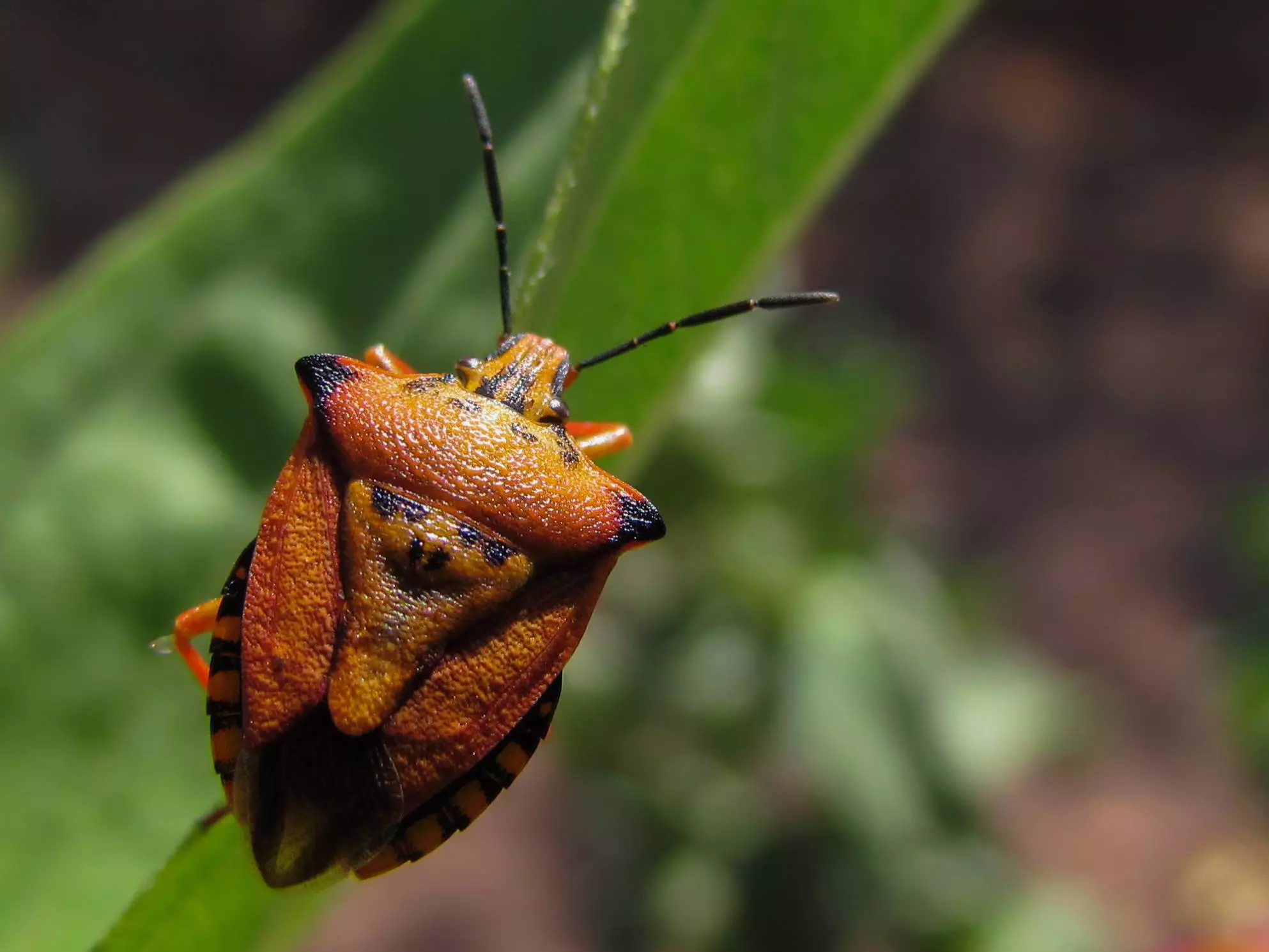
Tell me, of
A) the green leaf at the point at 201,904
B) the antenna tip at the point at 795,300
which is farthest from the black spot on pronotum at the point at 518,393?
the green leaf at the point at 201,904

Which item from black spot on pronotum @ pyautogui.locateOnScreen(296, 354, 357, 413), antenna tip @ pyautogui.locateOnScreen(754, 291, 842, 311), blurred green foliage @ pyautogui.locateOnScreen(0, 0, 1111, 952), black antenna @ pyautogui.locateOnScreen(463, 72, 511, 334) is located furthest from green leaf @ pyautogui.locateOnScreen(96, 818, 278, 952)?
antenna tip @ pyautogui.locateOnScreen(754, 291, 842, 311)

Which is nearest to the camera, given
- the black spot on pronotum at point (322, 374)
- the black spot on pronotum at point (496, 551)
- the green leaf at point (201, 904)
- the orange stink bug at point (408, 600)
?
the green leaf at point (201, 904)

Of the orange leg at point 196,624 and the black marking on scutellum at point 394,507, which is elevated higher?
the black marking on scutellum at point 394,507

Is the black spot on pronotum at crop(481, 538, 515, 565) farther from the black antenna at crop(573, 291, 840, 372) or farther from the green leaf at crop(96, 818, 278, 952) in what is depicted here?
the green leaf at crop(96, 818, 278, 952)

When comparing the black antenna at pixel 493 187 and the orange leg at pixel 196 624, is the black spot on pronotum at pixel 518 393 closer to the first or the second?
the black antenna at pixel 493 187

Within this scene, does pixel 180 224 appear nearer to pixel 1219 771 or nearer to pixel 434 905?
pixel 434 905

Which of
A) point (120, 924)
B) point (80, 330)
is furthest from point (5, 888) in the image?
point (80, 330)

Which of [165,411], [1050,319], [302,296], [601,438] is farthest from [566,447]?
[1050,319]

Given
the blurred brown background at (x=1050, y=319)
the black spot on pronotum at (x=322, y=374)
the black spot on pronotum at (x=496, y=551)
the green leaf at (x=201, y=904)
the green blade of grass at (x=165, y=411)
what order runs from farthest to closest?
the blurred brown background at (x=1050, y=319)
the green blade of grass at (x=165, y=411)
the black spot on pronotum at (x=322, y=374)
the black spot on pronotum at (x=496, y=551)
the green leaf at (x=201, y=904)
